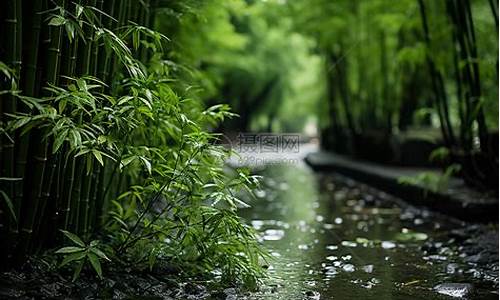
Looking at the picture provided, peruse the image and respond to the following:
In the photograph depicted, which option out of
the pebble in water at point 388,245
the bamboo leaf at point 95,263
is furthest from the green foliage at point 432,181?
the bamboo leaf at point 95,263

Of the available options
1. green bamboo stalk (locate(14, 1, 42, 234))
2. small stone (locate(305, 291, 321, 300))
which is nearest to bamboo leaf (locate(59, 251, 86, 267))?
green bamboo stalk (locate(14, 1, 42, 234))

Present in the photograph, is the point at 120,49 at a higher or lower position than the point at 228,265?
higher

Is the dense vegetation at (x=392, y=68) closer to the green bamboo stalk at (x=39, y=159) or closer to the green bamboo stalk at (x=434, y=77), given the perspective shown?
the green bamboo stalk at (x=434, y=77)

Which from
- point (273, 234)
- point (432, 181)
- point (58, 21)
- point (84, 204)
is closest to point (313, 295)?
point (84, 204)

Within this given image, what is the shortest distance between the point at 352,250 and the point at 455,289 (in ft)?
3.02

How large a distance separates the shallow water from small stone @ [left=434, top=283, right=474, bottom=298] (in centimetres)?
4

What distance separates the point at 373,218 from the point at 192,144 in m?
2.71

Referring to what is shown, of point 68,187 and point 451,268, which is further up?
point 68,187

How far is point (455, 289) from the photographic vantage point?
8.06ft

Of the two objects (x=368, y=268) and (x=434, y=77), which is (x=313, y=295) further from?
(x=434, y=77)

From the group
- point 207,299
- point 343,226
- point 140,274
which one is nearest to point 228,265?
point 207,299

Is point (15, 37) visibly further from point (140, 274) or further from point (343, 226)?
point (343, 226)

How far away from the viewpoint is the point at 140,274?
238 cm

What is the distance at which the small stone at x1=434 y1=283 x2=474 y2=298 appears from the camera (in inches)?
94.8
